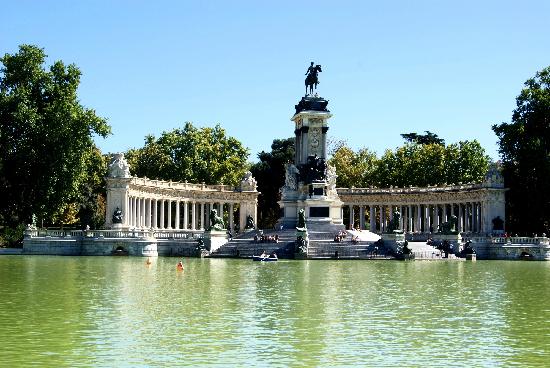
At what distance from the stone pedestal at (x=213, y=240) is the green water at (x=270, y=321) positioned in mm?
28098

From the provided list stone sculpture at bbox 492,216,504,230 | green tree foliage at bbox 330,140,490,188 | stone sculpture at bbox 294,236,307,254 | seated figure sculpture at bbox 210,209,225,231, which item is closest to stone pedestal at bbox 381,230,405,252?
stone sculpture at bbox 294,236,307,254

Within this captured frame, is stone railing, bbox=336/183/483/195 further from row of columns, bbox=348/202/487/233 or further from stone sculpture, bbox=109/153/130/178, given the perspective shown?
stone sculpture, bbox=109/153/130/178

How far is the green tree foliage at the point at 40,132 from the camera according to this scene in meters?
76.4

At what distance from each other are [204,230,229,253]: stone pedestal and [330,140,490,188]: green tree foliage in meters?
39.2

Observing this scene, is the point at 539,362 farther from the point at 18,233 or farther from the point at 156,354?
the point at 18,233

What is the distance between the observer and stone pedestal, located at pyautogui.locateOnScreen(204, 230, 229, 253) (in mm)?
73000

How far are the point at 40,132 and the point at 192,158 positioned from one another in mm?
34455

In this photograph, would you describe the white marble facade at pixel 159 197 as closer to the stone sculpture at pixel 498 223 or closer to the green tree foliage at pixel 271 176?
the green tree foliage at pixel 271 176

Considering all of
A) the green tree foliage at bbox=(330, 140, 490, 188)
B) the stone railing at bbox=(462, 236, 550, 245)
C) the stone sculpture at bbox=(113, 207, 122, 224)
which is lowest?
the stone railing at bbox=(462, 236, 550, 245)

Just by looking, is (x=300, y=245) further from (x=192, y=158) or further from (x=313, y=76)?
(x=192, y=158)

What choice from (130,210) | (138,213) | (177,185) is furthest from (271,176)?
(130,210)

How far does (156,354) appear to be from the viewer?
20.3 metres

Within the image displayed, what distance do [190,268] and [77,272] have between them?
8683 millimetres

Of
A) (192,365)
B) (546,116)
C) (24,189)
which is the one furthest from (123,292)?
(546,116)
